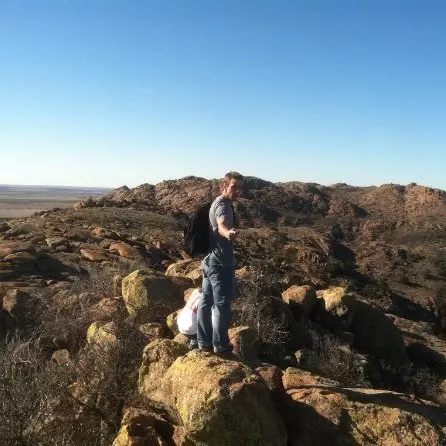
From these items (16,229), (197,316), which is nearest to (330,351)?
(197,316)

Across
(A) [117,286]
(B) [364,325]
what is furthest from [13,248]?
(B) [364,325]

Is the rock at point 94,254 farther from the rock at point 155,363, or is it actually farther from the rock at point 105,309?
the rock at point 155,363

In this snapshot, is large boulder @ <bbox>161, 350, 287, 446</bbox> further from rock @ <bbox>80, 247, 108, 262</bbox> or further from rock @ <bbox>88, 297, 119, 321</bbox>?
rock @ <bbox>80, 247, 108, 262</bbox>

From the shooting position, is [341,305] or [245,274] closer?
[245,274]

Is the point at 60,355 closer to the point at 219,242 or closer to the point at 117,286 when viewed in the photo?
the point at 117,286

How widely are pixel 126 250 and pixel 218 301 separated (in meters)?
10.5

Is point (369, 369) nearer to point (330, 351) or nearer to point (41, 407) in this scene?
point (330, 351)

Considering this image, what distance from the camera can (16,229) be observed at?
1820 centimetres

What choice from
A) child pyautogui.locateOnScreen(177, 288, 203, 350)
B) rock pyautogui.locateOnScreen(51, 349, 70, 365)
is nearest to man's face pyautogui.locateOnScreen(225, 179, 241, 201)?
child pyautogui.locateOnScreen(177, 288, 203, 350)

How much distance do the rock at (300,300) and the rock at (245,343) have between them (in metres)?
2.84

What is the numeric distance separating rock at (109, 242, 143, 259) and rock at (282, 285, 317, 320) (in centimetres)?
642

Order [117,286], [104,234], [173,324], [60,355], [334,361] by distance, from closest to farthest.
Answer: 1. [60,355]
2. [173,324]
3. [334,361]
4. [117,286]
5. [104,234]

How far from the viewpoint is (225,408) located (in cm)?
373

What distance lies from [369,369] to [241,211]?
25634 millimetres
